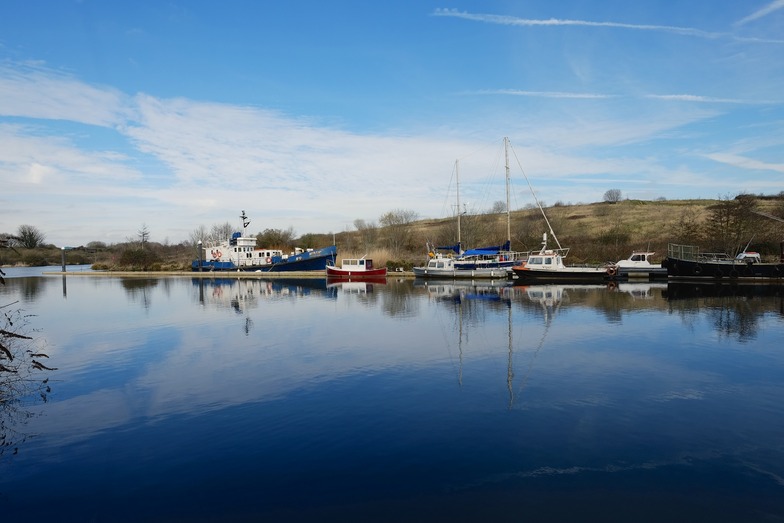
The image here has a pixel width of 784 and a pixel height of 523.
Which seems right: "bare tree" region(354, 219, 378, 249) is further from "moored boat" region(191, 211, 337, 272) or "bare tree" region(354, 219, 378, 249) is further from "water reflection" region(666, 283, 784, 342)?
"water reflection" region(666, 283, 784, 342)

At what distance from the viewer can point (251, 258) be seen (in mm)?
62281

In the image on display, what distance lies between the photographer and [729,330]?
18.3 metres

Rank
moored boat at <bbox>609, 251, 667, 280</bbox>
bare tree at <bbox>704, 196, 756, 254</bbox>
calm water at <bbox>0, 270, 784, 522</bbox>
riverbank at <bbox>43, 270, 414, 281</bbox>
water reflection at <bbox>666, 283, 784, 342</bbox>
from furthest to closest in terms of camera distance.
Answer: riverbank at <bbox>43, 270, 414, 281</bbox>
bare tree at <bbox>704, 196, 756, 254</bbox>
moored boat at <bbox>609, 251, 667, 280</bbox>
water reflection at <bbox>666, 283, 784, 342</bbox>
calm water at <bbox>0, 270, 784, 522</bbox>

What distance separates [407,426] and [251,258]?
55907 millimetres

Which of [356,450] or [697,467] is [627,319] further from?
[356,450]

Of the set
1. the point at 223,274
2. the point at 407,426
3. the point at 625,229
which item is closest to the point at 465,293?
the point at 407,426

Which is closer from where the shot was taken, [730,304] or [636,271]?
[730,304]

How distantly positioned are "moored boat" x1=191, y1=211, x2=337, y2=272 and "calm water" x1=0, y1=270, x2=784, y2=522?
124ft

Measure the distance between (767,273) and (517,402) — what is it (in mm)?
36658

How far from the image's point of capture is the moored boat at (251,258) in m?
57.1

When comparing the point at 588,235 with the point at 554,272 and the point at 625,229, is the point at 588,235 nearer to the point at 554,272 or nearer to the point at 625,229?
the point at 625,229

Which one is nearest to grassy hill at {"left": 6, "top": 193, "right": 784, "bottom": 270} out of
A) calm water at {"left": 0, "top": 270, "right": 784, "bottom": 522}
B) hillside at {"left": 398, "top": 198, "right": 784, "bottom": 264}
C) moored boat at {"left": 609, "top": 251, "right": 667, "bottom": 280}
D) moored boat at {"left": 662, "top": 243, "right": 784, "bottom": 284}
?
hillside at {"left": 398, "top": 198, "right": 784, "bottom": 264}

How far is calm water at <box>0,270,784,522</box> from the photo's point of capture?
655cm

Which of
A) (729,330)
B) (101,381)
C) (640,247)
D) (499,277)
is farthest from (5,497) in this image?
(640,247)
